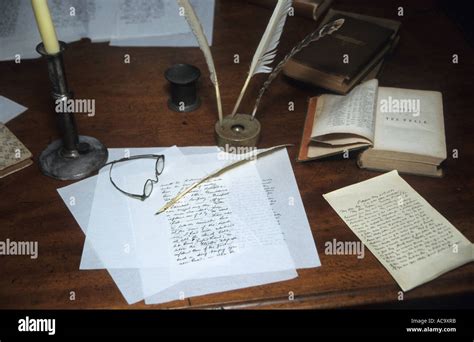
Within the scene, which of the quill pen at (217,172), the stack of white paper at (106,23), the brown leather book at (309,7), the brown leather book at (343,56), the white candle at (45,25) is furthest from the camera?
the brown leather book at (309,7)

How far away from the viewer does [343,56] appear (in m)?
1.32

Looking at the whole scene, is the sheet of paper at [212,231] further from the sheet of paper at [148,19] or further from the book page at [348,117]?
the sheet of paper at [148,19]

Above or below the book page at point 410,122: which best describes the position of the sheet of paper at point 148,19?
above

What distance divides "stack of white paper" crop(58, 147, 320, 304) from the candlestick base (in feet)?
0.07

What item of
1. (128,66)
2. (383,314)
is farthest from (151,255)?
(128,66)

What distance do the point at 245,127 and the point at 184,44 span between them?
0.47 m

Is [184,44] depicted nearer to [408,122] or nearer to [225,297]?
[408,122]

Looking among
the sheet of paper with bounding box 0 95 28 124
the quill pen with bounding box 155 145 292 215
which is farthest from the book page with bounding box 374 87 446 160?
the sheet of paper with bounding box 0 95 28 124

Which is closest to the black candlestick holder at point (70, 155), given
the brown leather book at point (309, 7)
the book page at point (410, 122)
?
the book page at point (410, 122)

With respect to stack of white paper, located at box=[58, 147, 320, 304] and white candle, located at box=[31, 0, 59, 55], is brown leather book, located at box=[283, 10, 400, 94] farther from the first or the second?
white candle, located at box=[31, 0, 59, 55]

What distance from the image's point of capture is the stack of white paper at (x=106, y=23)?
4.88ft

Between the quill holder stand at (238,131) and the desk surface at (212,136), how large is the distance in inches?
2.2

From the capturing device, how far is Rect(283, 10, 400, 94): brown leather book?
1.28m

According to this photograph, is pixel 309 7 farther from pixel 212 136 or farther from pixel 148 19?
pixel 212 136
